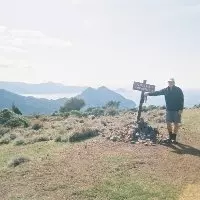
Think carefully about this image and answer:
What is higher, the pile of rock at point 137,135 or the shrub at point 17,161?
the pile of rock at point 137,135

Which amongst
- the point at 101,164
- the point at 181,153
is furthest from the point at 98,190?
the point at 181,153

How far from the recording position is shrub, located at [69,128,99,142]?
21.2 metres

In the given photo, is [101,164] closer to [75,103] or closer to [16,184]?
[16,184]

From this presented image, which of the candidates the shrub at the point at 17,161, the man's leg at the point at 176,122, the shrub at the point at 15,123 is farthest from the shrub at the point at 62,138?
the shrub at the point at 15,123

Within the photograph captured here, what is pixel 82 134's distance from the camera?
70.1 ft

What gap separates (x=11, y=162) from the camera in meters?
17.0

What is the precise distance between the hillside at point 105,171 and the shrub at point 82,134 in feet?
2.33

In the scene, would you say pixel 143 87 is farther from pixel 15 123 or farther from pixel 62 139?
pixel 15 123

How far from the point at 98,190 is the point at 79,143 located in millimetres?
7032

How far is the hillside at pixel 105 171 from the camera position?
42.2ft

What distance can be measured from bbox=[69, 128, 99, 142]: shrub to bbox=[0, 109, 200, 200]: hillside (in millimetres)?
709

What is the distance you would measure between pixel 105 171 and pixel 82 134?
22.0 ft

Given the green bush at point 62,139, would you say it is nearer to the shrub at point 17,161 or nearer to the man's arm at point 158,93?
the man's arm at point 158,93

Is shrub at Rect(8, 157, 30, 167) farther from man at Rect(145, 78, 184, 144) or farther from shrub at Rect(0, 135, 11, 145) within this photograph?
shrub at Rect(0, 135, 11, 145)
